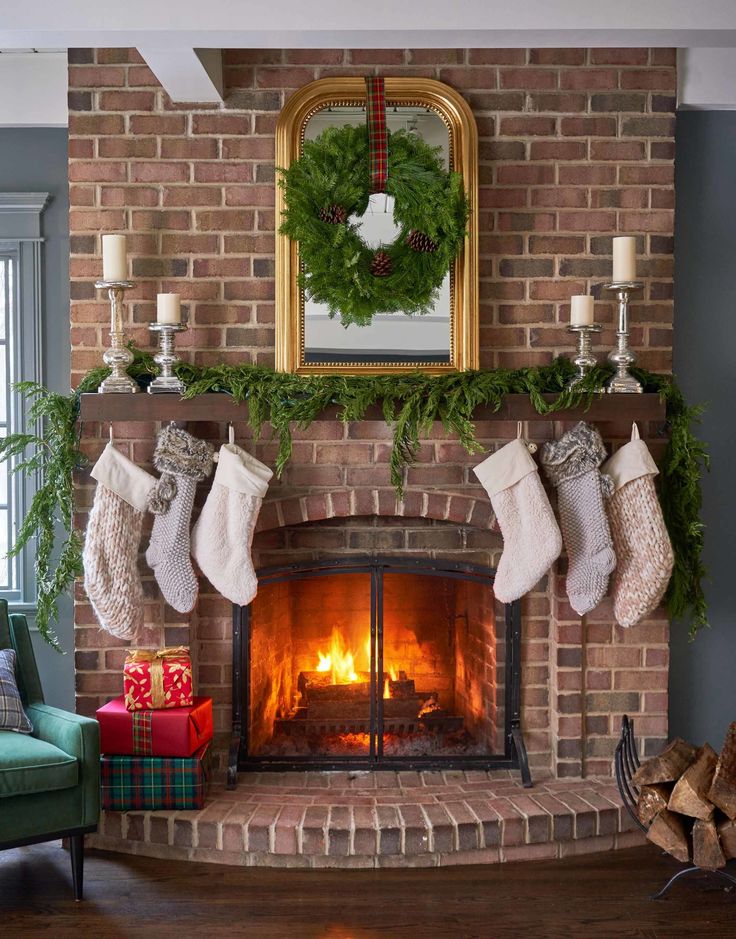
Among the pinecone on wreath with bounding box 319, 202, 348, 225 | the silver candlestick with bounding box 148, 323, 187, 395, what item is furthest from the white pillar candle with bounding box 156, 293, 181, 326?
the pinecone on wreath with bounding box 319, 202, 348, 225

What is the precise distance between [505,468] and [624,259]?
2.51 ft

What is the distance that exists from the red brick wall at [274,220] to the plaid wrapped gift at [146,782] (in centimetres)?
31

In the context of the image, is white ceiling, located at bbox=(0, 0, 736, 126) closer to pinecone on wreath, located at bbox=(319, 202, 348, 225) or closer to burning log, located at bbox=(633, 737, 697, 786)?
pinecone on wreath, located at bbox=(319, 202, 348, 225)

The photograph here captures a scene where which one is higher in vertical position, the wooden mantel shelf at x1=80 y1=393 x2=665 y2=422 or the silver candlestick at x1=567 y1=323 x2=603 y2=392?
the silver candlestick at x1=567 y1=323 x2=603 y2=392

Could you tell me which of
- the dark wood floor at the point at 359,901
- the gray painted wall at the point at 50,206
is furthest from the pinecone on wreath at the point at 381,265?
the dark wood floor at the point at 359,901

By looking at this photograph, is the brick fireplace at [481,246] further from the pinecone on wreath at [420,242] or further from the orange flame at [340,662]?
the orange flame at [340,662]

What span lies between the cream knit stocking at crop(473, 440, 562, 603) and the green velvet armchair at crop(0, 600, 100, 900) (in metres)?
1.40

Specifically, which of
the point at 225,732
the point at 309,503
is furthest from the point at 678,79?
the point at 225,732

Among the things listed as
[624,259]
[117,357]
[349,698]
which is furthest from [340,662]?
[624,259]

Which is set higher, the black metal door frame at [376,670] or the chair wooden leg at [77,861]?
the black metal door frame at [376,670]

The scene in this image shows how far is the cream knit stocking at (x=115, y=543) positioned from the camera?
2.97 m

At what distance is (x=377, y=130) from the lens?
3.03 m

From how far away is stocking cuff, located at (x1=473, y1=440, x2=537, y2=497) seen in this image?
300 centimetres

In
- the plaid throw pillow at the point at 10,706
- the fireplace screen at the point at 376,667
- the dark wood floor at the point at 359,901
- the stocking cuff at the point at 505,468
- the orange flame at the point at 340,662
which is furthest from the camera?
the orange flame at the point at 340,662
